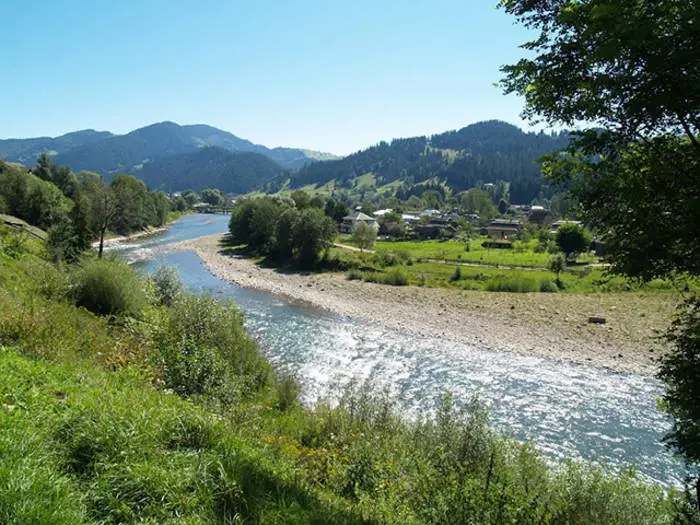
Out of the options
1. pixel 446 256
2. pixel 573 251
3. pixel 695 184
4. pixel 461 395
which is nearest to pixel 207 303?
pixel 461 395

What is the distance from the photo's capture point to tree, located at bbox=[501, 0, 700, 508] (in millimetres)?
4637

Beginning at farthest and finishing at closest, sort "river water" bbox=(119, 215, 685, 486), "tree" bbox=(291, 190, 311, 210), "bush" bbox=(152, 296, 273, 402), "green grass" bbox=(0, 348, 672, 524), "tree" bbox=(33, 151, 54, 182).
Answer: "tree" bbox=(291, 190, 311, 210) → "tree" bbox=(33, 151, 54, 182) → "river water" bbox=(119, 215, 685, 486) → "bush" bbox=(152, 296, 273, 402) → "green grass" bbox=(0, 348, 672, 524)

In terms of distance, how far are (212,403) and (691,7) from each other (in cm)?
979

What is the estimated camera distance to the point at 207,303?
1574cm

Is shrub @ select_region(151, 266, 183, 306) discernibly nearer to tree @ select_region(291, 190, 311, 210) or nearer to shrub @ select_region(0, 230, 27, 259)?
shrub @ select_region(0, 230, 27, 259)

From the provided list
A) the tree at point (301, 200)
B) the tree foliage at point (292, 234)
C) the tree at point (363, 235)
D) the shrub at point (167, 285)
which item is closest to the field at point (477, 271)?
the tree foliage at point (292, 234)

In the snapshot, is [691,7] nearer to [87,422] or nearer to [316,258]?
[87,422]

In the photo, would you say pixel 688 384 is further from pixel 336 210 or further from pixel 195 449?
pixel 336 210

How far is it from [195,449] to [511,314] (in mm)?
35727

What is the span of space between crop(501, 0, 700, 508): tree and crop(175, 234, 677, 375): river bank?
63.1 ft

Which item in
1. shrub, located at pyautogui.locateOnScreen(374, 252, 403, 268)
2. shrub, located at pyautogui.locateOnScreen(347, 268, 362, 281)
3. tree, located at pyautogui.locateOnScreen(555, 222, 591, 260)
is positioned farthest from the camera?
tree, located at pyautogui.locateOnScreen(555, 222, 591, 260)

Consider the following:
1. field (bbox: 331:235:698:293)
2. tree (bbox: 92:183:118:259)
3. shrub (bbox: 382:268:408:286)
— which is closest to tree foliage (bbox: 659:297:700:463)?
field (bbox: 331:235:698:293)

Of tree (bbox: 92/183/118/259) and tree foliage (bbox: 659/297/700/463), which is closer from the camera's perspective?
tree foliage (bbox: 659/297/700/463)

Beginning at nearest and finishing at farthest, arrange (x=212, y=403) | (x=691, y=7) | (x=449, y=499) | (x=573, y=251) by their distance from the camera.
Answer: (x=691, y=7) < (x=449, y=499) < (x=212, y=403) < (x=573, y=251)
